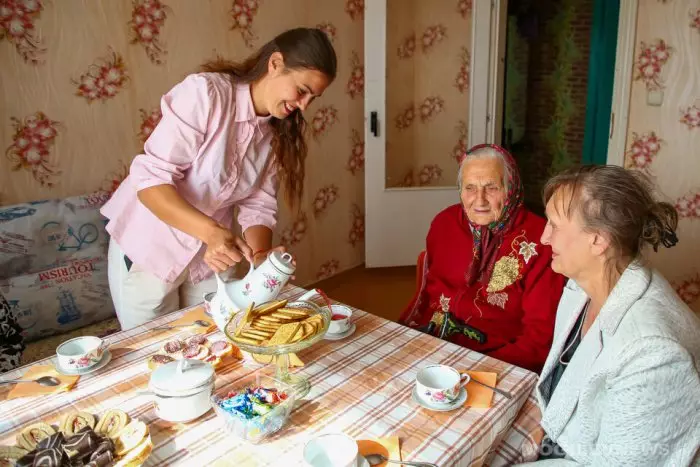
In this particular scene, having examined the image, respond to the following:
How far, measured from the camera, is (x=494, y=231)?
1.90 metres

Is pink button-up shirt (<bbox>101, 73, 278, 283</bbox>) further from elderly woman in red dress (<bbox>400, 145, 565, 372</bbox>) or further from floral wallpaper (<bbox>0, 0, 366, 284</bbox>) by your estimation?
floral wallpaper (<bbox>0, 0, 366, 284</bbox>)

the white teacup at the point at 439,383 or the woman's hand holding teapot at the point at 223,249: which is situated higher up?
the woman's hand holding teapot at the point at 223,249

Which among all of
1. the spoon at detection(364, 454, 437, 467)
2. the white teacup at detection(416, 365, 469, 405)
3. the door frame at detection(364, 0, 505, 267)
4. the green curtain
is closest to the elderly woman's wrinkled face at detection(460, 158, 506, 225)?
the white teacup at detection(416, 365, 469, 405)

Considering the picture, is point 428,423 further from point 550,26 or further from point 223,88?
point 550,26

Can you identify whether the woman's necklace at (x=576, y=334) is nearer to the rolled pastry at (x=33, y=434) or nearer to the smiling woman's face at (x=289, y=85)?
the smiling woman's face at (x=289, y=85)

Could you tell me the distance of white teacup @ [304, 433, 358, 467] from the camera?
3.30 ft

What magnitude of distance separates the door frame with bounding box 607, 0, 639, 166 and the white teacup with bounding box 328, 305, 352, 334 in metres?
2.45

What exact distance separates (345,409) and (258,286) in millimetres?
353

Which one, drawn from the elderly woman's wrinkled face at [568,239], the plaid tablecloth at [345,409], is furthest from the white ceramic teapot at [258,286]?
the elderly woman's wrinkled face at [568,239]

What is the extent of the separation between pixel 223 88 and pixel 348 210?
251 centimetres

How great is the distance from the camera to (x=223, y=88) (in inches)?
65.6

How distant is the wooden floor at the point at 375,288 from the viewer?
359 centimetres

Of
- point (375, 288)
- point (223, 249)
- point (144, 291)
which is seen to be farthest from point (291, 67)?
point (375, 288)

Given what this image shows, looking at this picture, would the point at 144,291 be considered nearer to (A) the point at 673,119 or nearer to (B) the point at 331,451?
(B) the point at 331,451
